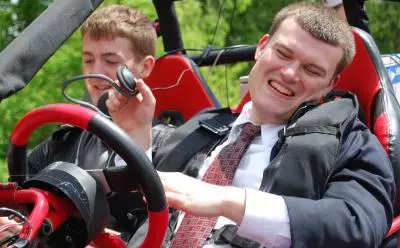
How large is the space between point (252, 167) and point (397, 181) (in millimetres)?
442

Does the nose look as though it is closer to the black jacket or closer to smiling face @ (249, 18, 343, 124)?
smiling face @ (249, 18, 343, 124)

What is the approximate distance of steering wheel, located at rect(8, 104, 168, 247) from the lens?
141cm

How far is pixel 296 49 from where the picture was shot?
6.98 ft

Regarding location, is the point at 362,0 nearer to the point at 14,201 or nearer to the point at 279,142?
the point at 279,142

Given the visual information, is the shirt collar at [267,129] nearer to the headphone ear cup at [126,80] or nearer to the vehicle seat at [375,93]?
the vehicle seat at [375,93]

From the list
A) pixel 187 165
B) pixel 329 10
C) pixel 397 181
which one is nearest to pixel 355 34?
pixel 329 10

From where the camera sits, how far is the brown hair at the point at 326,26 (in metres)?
2.12

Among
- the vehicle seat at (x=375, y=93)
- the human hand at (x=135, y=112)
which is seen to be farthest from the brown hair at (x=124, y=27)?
the vehicle seat at (x=375, y=93)

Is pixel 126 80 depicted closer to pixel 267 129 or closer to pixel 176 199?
pixel 176 199

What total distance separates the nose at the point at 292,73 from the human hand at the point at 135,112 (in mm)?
403

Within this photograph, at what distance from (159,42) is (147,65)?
6.23ft

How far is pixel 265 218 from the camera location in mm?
1730

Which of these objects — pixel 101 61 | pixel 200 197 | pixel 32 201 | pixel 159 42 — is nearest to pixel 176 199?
pixel 200 197

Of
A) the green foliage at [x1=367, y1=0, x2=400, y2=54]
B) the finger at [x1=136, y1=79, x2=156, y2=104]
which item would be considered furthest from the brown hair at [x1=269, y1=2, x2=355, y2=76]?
the green foliage at [x1=367, y1=0, x2=400, y2=54]
